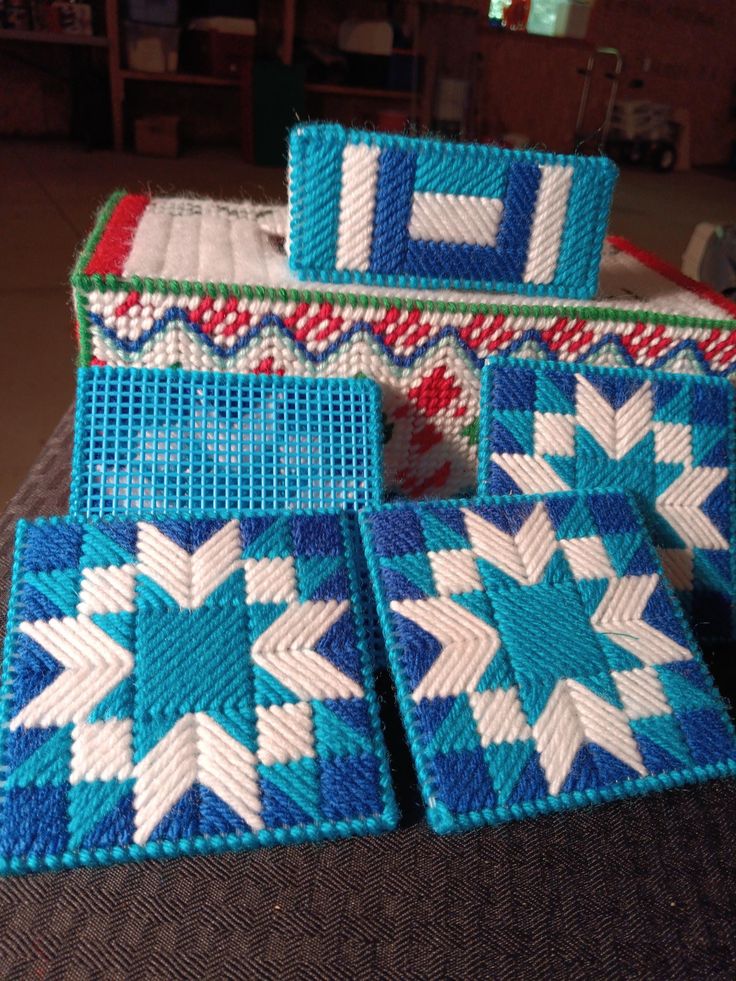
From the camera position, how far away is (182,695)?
810 millimetres

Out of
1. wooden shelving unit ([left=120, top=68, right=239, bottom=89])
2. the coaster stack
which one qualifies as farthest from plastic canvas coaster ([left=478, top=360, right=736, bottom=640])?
wooden shelving unit ([left=120, top=68, right=239, bottom=89])

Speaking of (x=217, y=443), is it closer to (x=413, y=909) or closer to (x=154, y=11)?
(x=413, y=909)

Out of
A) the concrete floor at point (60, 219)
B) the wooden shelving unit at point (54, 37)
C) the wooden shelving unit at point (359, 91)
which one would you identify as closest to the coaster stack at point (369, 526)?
the concrete floor at point (60, 219)

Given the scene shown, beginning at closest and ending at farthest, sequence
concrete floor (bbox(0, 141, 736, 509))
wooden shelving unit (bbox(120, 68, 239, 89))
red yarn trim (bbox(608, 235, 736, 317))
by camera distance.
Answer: red yarn trim (bbox(608, 235, 736, 317))
concrete floor (bbox(0, 141, 736, 509))
wooden shelving unit (bbox(120, 68, 239, 89))

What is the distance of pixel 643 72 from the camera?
5152 millimetres

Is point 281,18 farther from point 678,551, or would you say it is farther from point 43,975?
point 43,975

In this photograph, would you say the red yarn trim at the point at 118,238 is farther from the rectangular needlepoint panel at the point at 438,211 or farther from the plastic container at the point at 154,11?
the plastic container at the point at 154,11

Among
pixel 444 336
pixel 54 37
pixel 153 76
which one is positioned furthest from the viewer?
pixel 153 76

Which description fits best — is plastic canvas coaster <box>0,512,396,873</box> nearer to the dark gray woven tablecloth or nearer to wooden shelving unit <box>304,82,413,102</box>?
the dark gray woven tablecloth

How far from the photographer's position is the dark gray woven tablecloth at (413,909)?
0.72 meters

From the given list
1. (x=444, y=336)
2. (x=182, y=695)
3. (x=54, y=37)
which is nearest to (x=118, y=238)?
(x=444, y=336)

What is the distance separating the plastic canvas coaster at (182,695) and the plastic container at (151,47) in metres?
3.90

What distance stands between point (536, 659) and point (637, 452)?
410 millimetres

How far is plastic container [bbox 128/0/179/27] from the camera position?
3814 millimetres
